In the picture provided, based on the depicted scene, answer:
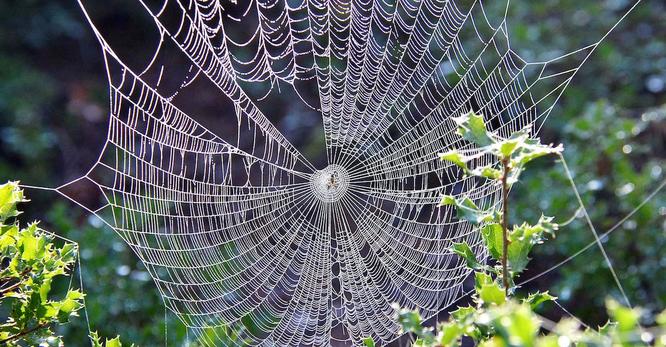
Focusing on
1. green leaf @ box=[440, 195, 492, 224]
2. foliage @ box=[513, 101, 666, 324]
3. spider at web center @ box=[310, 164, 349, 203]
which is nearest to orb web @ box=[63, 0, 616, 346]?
spider at web center @ box=[310, 164, 349, 203]

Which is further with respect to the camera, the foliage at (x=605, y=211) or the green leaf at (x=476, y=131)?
the foliage at (x=605, y=211)

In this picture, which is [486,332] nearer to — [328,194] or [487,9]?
[328,194]

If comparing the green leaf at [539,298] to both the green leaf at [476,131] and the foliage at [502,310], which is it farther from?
the green leaf at [476,131]

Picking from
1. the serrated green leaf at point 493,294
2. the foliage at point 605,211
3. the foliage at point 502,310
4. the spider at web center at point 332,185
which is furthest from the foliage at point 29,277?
the foliage at point 605,211

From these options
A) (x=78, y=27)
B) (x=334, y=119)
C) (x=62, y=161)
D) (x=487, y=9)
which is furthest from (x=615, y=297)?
(x=78, y=27)

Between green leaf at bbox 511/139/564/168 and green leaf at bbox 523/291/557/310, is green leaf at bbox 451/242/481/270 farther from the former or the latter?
green leaf at bbox 511/139/564/168

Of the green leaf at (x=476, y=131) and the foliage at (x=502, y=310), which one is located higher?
the green leaf at (x=476, y=131)

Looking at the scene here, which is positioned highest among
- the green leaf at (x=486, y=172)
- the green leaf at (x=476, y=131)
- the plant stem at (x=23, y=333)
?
the green leaf at (x=476, y=131)

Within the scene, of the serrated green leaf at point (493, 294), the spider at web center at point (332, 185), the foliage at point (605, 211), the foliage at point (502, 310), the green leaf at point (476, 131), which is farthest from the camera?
the foliage at point (605, 211)
